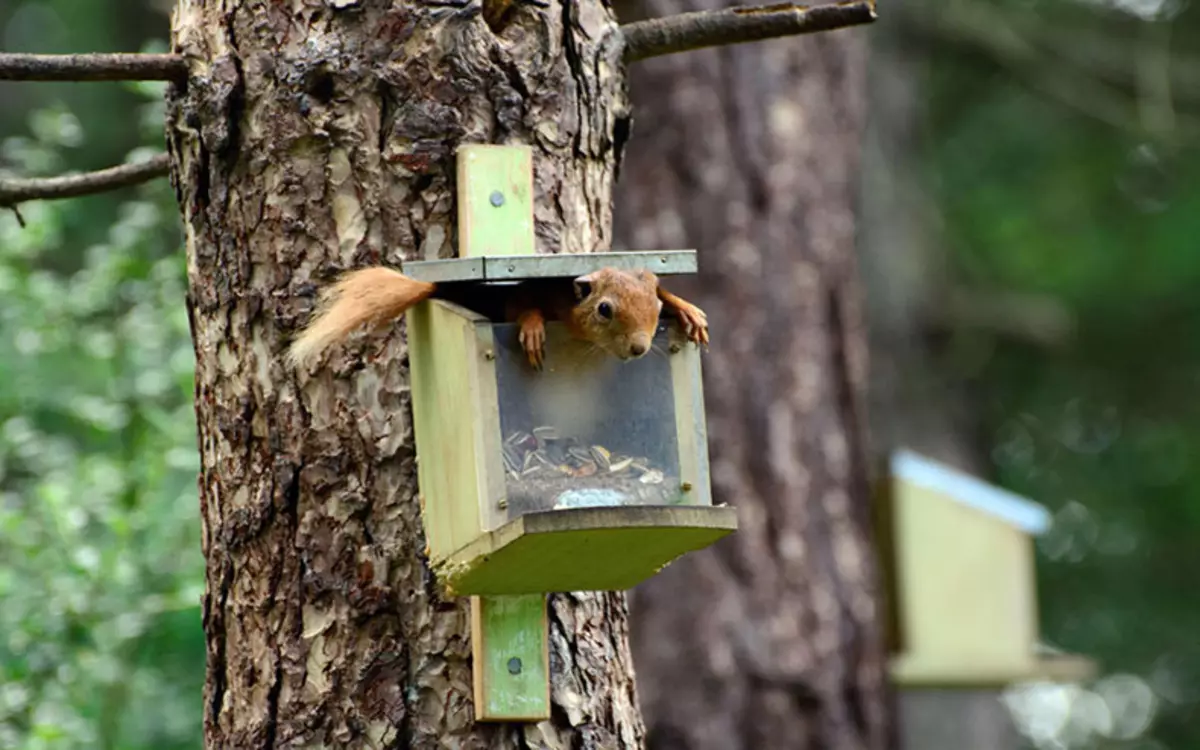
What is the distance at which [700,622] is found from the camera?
4648mm

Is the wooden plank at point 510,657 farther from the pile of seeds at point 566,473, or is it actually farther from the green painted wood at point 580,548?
the pile of seeds at point 566,473

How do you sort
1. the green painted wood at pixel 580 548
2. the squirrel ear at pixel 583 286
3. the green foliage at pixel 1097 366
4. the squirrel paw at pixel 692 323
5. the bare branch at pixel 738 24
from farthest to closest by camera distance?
the green foliage at pixel 1097 366, the bare branch at pixel 738 24, the squirrel paw at pixel 692 323, the squirrel ear at pixel 583 286, the green painted wood at pixel 580 548

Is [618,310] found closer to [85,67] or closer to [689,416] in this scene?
[689,416]

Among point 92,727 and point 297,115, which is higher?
point 297,115

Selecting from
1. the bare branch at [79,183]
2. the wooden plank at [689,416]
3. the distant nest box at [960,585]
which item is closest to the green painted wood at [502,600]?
the wooden plank at [689,416]

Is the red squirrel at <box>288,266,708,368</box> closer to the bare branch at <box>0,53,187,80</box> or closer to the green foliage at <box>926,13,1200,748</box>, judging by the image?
the bare branch at <box>0,53,187,80</box>

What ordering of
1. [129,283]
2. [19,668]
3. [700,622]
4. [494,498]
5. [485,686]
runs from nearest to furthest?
[494,498], [485,686], [19,668], [129,283], [700,622]

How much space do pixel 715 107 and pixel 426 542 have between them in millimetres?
2891

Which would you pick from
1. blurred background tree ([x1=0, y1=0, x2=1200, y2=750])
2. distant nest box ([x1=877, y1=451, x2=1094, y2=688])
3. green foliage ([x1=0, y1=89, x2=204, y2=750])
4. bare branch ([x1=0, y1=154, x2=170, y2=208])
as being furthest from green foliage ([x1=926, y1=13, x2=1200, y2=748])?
bare branch ([x1=0, y1=154, x2=170, y2=208])

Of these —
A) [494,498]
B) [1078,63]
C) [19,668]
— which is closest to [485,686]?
[494,498]

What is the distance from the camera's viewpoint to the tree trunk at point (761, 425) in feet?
15.2

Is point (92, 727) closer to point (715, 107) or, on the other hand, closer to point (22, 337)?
point (22, 337)

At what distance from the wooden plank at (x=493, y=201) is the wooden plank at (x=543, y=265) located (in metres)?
0.13

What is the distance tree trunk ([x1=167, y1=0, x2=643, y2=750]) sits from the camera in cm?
215
